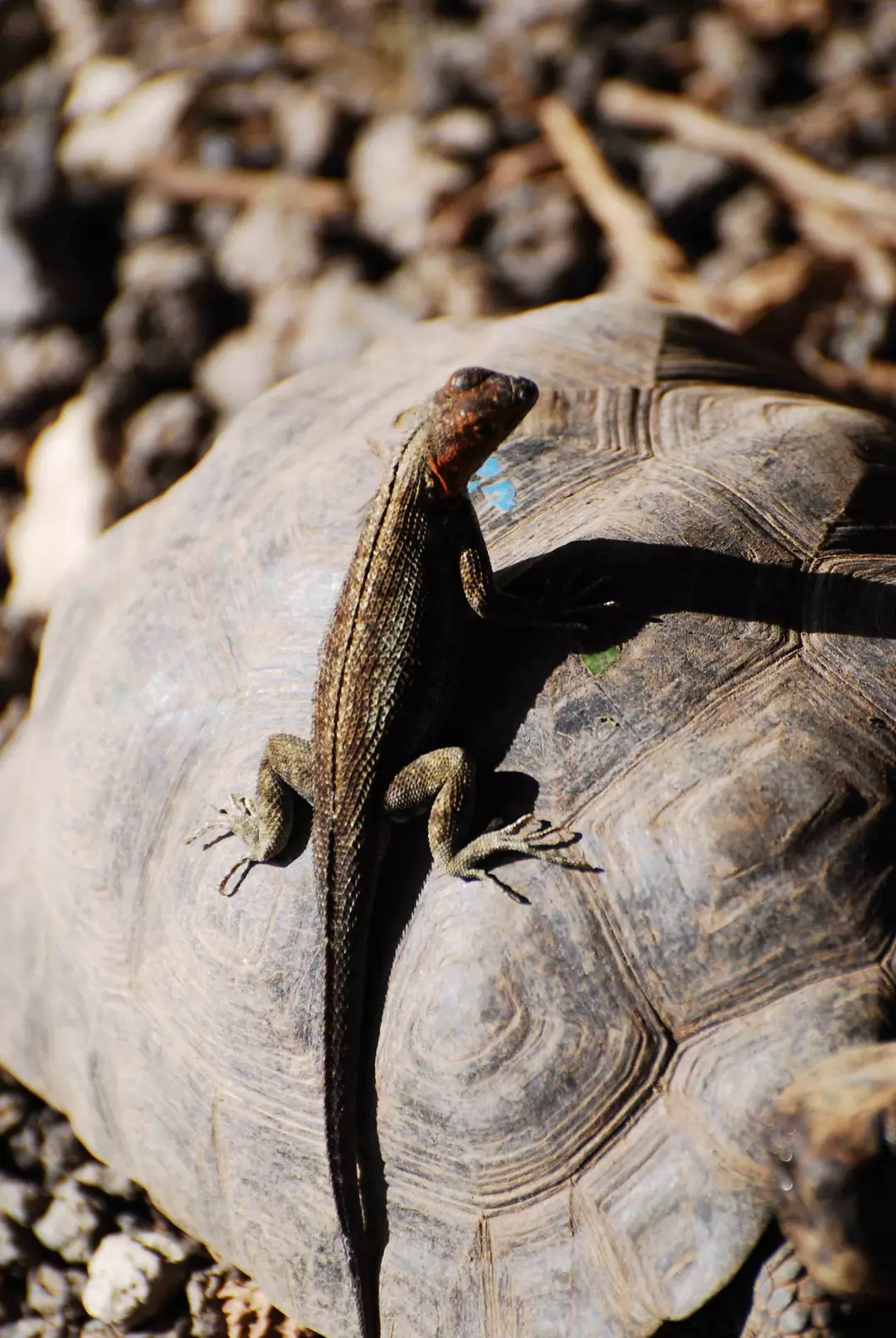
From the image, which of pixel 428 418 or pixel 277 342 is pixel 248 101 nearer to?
pixel 277 342

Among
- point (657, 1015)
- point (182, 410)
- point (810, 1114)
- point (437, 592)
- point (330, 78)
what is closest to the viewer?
point (810, 1114)

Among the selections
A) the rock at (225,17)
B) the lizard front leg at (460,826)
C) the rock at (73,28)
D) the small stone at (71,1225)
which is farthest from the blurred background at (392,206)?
the lizard front leg at (460,826)

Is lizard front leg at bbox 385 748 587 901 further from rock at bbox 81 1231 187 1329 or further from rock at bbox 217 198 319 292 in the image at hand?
rock at bbox 217 198 319 292

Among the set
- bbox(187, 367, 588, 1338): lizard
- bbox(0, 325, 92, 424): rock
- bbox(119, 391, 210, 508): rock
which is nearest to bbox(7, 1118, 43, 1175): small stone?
bbox(187, 367, 588, 1338): lizard

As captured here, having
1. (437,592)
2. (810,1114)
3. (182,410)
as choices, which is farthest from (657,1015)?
(182,410)

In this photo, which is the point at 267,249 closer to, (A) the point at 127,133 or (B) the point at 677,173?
(A) the point at 127,133

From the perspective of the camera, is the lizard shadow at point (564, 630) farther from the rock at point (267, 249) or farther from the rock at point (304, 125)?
the rock at point (304, 125)
